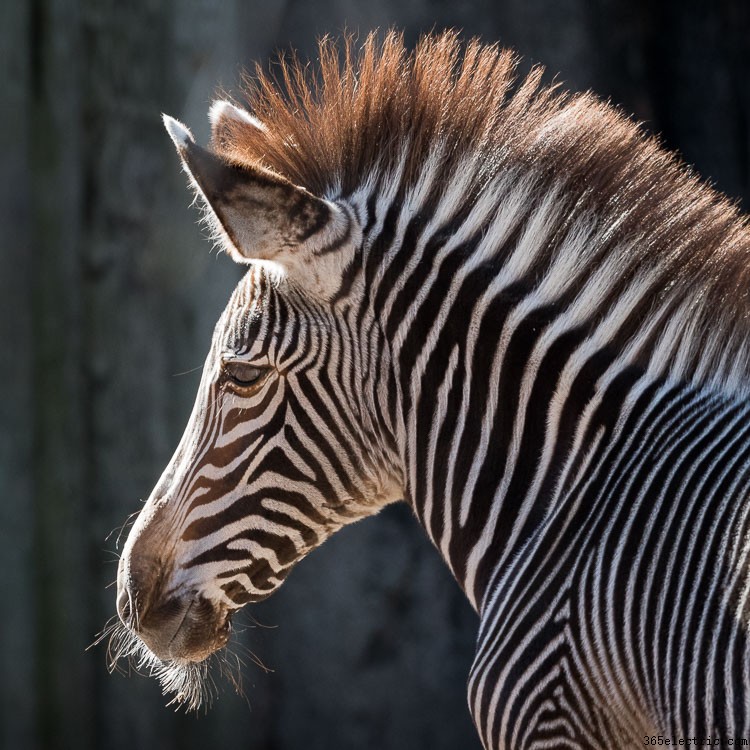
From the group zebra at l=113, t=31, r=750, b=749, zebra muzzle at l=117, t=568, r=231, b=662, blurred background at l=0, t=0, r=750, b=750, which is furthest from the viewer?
blurred background at l=0, t=0, r=750, b=750

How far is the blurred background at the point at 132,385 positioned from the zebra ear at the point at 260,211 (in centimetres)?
346

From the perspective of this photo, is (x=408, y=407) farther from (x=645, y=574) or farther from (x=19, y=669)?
(x=19, y=669)

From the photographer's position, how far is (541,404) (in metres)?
2.14

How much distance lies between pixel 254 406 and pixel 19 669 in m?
4.18

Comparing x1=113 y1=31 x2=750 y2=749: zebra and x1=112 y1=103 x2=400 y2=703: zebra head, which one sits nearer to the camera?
x1=113 y1=31 x2=750 y2=749: zebra

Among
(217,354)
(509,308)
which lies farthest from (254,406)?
(509,308)

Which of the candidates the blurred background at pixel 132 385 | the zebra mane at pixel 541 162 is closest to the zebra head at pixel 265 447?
the zebra mane at pixel 541 162

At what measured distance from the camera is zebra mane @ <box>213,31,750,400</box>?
81.9 inches

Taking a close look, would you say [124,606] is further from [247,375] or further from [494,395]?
[494,395]

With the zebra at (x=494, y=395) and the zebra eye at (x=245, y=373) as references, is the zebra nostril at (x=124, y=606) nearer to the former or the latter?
the zebra at (x=494, y=395)

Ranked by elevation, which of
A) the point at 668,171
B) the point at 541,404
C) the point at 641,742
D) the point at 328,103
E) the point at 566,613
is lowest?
the point at 641,742

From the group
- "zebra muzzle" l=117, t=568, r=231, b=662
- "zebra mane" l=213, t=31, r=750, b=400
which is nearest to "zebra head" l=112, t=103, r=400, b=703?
"zebra muzzle" l=117, t=568, r=231, b=662

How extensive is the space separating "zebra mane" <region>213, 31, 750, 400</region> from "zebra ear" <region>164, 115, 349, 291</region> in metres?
0.06

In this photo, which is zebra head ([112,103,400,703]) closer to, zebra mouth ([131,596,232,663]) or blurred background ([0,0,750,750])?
zebra mouth ([131,596,232,663])
